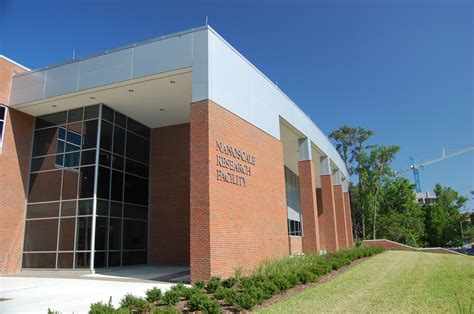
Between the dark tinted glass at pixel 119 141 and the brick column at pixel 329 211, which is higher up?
the dark tinted glass at pixel 119 141

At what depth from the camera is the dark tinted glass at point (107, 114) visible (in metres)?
19.9

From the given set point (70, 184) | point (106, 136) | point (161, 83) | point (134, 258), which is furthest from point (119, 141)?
point (134, 258)

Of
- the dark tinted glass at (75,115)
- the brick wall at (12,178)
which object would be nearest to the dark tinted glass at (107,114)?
the dark tinted glass at (75,115)

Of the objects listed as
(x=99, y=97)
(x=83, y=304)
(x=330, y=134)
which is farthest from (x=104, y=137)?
(x=330, y=134)

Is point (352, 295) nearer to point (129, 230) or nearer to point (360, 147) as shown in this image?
point (129, 230)

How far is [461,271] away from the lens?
15070mm

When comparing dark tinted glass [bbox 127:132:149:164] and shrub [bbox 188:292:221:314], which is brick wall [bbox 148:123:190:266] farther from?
shrub [bbox 188:292:221:314]

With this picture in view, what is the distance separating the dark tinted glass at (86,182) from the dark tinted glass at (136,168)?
8.10 ft

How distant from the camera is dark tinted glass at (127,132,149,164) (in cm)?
2178

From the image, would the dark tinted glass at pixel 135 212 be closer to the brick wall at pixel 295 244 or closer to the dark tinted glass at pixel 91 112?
the dark tinted glass at pixel 91 112

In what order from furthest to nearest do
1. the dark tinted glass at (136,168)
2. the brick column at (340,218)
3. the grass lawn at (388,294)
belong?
the brick column at (340,218) < the dark tinted glass at (136,168) < the grass lawn at (388,294)

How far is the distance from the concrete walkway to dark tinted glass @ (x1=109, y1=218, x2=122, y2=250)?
2568mm

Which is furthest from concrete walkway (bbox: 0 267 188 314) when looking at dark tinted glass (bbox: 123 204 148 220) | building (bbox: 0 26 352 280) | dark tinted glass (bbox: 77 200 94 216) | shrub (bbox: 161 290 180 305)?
dark tinted glass (bbox: 123 204 148 220)

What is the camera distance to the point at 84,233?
18.3m
